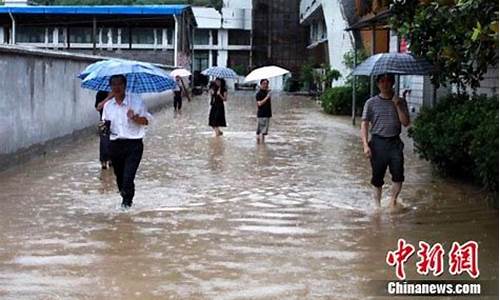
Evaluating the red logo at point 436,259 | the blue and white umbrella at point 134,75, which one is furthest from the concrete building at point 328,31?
the red logo at point 436,259

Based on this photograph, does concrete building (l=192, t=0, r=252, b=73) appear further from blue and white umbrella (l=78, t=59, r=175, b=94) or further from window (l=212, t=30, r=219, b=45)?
blue and white umbrella (l=78, t=59, r=175, b=94)

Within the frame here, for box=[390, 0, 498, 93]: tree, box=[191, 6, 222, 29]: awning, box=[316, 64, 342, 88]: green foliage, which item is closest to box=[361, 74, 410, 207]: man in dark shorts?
box=[390, 0, 498, 93]: tree

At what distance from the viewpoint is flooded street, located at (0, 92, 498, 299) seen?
21.0 feet

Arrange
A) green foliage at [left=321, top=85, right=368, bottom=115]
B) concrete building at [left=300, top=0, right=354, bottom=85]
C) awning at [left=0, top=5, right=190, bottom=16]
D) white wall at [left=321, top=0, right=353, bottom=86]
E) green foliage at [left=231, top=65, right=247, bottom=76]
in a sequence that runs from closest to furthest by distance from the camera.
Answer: green foliage at [left=321, top=85, right=368, bottom=115]
concrete building at [left=300, top=0, right=354, bottom=85]
white wall at [left=321, top=0, right=353, bottom=86]
awning at [left=0, top=5, right=190, bottom=16]
green foliage at [left=231, top=65, right=247, bottom=76]

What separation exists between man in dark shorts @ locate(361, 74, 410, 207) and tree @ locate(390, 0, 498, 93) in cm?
75

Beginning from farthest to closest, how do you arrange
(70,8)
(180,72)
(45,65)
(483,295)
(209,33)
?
(209,33)
(70,8)
(180,72)
(45,65)
(483,295)

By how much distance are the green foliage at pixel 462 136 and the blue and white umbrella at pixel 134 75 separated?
3724 mm

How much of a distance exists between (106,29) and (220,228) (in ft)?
148

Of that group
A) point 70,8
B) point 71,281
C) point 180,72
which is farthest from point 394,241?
point 70,8

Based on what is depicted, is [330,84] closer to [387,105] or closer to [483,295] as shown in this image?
[387,105]

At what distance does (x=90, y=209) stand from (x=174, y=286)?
11.4 ft

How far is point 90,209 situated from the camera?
9516mm

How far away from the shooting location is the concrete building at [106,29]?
49188 mm

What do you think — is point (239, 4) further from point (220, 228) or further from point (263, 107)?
point (220, 228)
